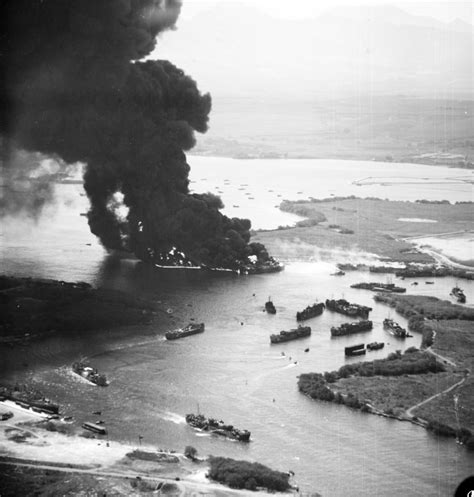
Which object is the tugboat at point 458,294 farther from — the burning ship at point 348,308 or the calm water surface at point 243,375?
the burning ship at point 348,308

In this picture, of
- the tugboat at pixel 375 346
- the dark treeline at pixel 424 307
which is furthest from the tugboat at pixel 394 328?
the tugboat at pixel 375 346

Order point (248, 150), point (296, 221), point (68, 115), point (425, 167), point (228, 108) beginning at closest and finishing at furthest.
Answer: point (68, 115) < point (296, 221) < point (425, 167) < point (248, 150) < point (228, 108)

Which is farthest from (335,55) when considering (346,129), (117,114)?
(117,114)

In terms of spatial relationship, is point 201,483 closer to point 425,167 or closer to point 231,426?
point 231,426

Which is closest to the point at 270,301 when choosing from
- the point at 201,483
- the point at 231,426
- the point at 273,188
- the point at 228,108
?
the point at 231,426

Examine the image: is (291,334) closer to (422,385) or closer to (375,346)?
(375,346)

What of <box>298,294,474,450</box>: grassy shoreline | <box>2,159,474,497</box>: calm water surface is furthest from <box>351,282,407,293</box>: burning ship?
<box>298,294,474,450</box>: grassy shoreline
